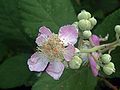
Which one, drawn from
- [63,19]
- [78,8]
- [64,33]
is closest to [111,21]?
[63,19]

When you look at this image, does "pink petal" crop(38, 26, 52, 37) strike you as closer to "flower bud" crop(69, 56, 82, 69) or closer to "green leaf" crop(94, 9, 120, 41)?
"flower bud" crop(69, 56, 82, 69)

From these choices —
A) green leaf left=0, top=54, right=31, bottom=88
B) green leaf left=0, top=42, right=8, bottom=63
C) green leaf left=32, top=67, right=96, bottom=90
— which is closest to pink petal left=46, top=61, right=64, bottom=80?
green leaf left=32, top=67, right=96, bottom=90

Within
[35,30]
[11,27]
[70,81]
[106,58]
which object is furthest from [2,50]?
[106,58]

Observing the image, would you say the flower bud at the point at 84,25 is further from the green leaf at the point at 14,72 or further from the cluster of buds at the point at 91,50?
the green leaf at the point at 14,72

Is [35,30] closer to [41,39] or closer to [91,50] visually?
[41,39]

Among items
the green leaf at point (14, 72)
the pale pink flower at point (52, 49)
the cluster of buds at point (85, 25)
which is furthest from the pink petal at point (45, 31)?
the green leaf at point (14, 72)

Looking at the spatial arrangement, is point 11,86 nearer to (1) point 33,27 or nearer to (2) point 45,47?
(1) point 33,27
